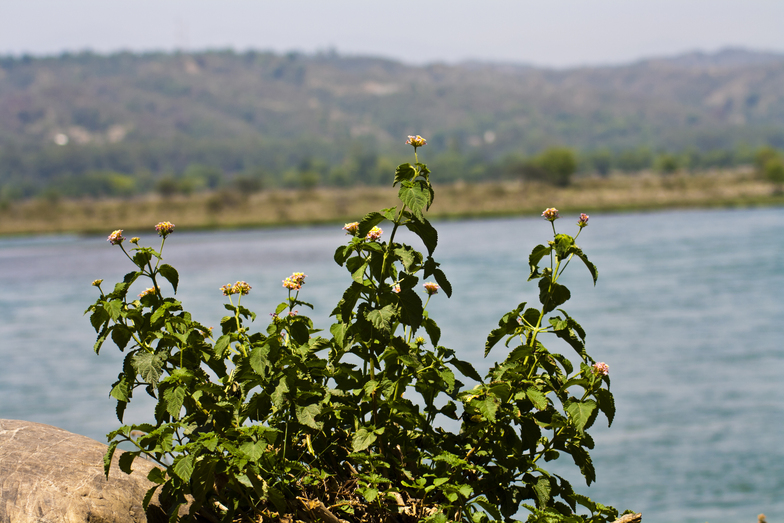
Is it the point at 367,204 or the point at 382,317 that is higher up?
the point at 367,204

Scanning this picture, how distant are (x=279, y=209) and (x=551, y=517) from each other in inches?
4731

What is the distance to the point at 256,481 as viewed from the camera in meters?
2.88

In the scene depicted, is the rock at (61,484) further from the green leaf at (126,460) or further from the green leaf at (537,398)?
the green leaf at (537,398)

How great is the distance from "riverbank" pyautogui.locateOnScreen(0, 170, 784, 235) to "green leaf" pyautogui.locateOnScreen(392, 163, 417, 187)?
10822cm

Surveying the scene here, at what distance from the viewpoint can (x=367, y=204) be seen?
12112 cm

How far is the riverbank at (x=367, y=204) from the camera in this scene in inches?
4515

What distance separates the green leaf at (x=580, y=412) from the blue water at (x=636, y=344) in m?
7.84

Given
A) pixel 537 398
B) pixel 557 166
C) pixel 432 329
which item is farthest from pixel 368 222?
pixel 557 166

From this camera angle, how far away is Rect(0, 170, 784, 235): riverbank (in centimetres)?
11469

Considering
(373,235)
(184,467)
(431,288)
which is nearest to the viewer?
(184,467)

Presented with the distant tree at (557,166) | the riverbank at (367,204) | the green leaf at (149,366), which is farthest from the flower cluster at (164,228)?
the distant tree at (557,166)

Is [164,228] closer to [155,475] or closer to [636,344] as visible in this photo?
[155,475]

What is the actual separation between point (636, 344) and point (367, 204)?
101137mm

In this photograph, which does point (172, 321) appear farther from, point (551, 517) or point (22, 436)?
point (551, 517)
